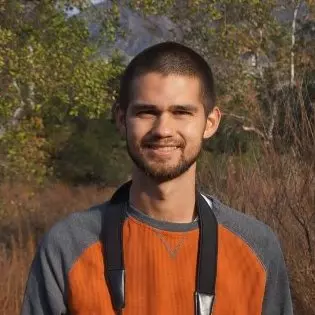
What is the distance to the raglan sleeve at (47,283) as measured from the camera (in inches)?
59.6

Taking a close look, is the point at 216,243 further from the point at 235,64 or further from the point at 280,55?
the point at 280,55

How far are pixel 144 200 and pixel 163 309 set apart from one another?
23cm

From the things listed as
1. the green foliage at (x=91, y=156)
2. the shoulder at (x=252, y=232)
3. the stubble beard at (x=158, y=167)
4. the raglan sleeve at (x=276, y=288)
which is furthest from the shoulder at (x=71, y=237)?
the green foliage at (x=91, y=156)

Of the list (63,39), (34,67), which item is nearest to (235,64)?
(63,39)

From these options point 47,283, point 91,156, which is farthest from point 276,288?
point 91,156

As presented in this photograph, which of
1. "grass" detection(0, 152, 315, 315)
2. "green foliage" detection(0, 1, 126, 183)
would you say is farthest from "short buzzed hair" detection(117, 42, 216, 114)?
"green foliage" detection(0, 1, 126, 183)

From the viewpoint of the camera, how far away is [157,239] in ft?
5.06

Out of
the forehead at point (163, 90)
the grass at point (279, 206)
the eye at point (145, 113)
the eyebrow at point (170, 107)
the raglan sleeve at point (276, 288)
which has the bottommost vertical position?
the grass at point (279, 206)

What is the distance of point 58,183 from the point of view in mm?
18047

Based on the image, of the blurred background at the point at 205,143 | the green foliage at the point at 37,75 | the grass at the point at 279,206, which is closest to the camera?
the grass at the point at 279,206

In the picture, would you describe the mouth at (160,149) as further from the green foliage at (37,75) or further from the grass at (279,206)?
the green foliage at (37,75)

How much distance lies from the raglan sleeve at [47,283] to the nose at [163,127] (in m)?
0.32

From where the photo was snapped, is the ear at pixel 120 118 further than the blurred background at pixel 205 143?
No

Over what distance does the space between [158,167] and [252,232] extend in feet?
0.91
